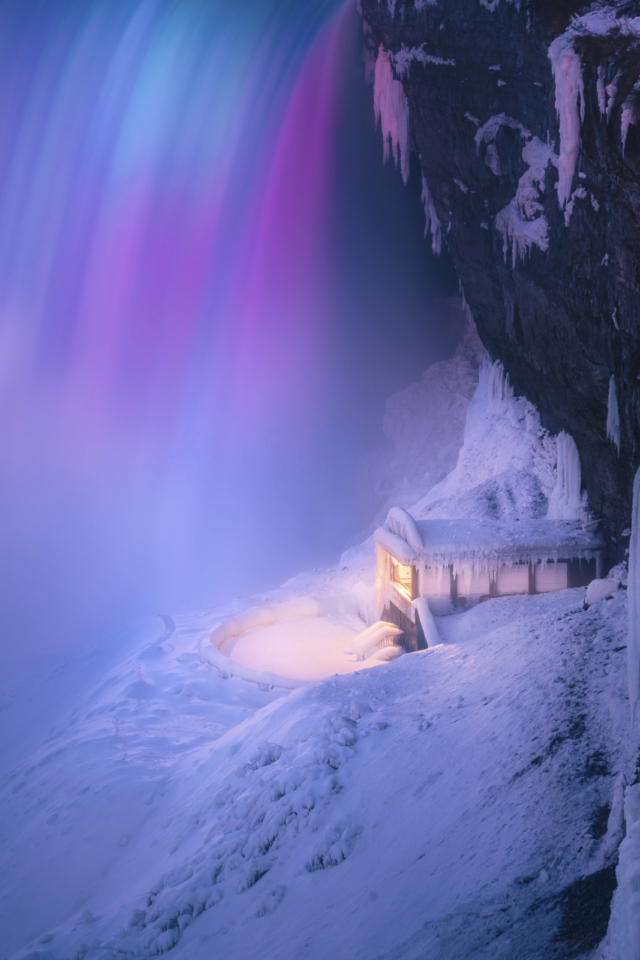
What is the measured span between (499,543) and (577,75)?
1032 centimetres

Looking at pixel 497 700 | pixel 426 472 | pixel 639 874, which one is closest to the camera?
pixel 639 874

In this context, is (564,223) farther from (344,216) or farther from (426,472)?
(344,216)

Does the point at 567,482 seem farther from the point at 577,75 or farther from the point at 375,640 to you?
the point at 577,75

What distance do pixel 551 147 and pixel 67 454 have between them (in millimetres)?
57031

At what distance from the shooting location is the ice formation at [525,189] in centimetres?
1113

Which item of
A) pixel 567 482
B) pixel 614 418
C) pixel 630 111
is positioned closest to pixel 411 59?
pixel 630 111

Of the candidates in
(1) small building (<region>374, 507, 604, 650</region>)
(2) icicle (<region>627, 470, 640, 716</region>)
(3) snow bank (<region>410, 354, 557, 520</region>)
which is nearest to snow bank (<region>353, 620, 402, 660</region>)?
(1) small building (<region>374, 507, 604, 650</region>)

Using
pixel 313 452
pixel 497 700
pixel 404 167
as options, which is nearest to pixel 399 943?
pixel 497 700

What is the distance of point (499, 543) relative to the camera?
14.5 meters

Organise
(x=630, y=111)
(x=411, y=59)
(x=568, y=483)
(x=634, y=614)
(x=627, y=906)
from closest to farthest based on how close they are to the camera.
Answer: (x=627, y=906) → (x=634, y=614) → (x=630, y=111) → (x=411, y=59) → (x=568, y=483)

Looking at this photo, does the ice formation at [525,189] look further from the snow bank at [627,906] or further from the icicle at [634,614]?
the snow bank at [627,906]

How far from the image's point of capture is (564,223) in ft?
31.8

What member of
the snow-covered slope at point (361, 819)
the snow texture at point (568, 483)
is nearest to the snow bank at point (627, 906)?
the snow-covered slope at point (361, 819)

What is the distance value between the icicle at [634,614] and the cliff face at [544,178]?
365cm
